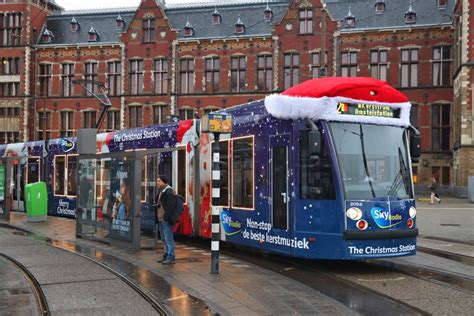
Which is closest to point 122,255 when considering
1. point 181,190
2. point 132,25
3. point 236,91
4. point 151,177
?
point 181,190

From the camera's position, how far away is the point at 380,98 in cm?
993

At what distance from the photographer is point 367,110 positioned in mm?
9648

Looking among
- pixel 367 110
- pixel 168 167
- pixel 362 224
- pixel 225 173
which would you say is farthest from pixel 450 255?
pixel 168 167

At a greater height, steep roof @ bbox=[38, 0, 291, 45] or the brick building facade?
steep roof @ bbox=[38, 0, 291, 45]

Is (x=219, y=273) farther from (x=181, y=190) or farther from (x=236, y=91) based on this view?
(x=236, y=91)

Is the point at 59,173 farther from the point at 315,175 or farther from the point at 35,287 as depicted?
the point at 315,175

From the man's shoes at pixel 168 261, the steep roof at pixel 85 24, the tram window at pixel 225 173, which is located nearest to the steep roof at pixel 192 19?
the steep roof at pixel 85 24

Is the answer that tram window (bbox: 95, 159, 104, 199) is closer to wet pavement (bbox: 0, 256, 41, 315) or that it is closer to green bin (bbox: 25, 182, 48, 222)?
wet pavement (bbox: 0, 256, 41, 315)

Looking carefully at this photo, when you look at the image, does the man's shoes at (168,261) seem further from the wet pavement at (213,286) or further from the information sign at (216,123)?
the information sign at (216,123)

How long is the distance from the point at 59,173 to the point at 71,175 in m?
0.89

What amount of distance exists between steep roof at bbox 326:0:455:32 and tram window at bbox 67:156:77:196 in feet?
93.3

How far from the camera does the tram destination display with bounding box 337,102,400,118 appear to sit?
9.51 meters

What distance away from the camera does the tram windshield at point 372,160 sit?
922cm

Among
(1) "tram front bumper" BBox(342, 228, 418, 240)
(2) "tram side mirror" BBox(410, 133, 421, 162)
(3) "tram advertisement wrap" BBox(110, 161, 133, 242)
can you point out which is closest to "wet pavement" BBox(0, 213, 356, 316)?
(3) "tram advertisement wrap" BBox(110, 161, 133, 242)
